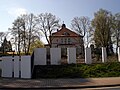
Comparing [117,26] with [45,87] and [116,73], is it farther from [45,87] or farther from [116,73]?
[45,87]

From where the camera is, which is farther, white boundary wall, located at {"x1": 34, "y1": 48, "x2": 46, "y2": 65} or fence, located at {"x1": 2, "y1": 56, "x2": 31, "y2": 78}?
white boundary wall, located at {"x1": 34, "y1": 48, "x2": 46, "y2": 65}

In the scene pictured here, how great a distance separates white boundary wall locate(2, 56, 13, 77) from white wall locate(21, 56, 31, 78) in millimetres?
1381

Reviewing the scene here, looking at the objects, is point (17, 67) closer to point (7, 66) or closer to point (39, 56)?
point (7, 66)

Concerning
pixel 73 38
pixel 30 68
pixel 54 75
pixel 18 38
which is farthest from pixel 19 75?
pixel 73 38

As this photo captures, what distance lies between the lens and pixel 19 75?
73.0 feet

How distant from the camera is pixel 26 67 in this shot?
2167 cm

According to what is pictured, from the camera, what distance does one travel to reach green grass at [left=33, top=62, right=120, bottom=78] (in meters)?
22.0

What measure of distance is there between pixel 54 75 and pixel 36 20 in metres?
42.2

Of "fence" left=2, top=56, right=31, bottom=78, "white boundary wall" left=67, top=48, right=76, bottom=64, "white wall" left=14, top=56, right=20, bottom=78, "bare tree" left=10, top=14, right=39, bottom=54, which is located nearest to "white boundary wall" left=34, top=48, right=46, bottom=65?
"white boundary wall" left=67, top=48, right=76, bottom=64

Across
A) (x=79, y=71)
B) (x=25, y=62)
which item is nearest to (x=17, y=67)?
(x=25, y=62)

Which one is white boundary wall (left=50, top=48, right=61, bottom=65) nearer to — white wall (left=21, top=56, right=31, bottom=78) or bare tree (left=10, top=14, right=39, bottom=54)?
white wall (left=21, top=56, right=31, bottom=78)

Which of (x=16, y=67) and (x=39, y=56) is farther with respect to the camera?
(x=39, y=56)

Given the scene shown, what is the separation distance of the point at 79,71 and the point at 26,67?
5133 millimetres

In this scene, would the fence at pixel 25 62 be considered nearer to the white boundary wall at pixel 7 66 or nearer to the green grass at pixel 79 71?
the white boundary wall at pixel 7 66
